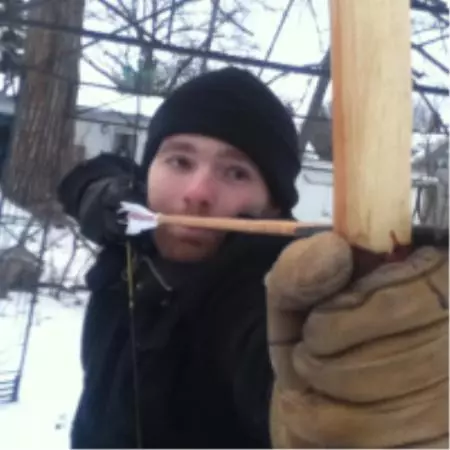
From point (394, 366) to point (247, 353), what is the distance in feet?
0.44

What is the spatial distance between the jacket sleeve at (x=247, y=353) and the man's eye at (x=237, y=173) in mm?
61

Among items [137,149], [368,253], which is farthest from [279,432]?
[137,149]

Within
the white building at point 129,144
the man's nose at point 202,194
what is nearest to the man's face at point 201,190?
the man's nose at point 202,194

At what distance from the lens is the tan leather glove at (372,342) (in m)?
0.26

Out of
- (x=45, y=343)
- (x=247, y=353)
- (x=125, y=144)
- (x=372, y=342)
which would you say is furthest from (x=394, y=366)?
(x=45, y=343)

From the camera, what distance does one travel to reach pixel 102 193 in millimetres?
525

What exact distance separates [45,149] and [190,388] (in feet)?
1.14

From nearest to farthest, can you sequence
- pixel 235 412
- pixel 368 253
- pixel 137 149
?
pixel 368 253, pixel 235 412, pixel 137 149

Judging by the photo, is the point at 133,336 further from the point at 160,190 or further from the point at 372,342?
the point at 372,342

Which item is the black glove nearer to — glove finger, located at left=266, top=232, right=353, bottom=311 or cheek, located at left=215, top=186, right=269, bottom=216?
cheek, located at left=215, top=186, right=269, bottom=216

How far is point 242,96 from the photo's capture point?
0.48 meters

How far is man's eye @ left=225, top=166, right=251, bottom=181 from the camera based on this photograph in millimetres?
451

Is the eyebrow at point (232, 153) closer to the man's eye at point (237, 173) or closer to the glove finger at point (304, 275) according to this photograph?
the man's eye at point (237, 173)

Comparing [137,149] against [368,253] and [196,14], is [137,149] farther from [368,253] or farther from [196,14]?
[368,253]
